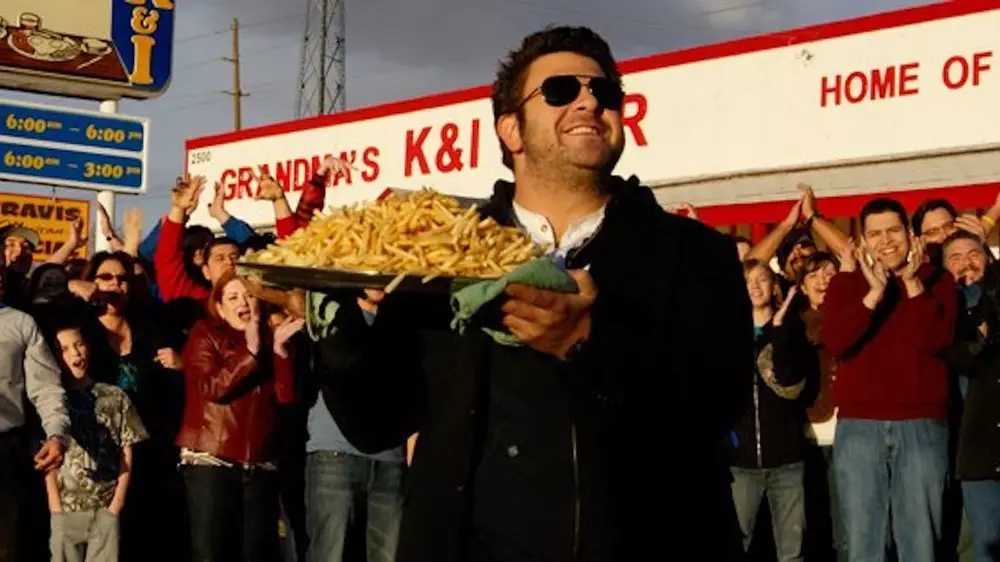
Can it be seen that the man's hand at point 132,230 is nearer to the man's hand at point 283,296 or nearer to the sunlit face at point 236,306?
the sunlit face at point 236,306

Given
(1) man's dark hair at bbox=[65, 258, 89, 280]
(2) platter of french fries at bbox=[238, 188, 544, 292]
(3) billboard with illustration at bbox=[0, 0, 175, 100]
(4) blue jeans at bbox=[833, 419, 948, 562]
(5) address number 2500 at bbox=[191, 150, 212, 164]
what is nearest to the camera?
(2) platter of french fries at bbox=[238, 188, 544, 292]

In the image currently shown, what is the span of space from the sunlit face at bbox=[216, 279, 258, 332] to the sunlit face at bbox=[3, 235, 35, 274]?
3.38 metres

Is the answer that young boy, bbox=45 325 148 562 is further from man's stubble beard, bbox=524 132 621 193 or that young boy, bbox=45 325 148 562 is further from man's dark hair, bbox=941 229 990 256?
man's stubble beard, bbox=524 132 621 193

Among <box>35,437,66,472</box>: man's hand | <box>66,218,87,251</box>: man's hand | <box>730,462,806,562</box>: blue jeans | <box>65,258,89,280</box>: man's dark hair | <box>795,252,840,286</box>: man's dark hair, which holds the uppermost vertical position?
<box>66,218,87,251</box>: man's hand

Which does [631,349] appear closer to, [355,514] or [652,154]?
[355,514]

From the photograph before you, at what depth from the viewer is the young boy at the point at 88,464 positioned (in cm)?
1094

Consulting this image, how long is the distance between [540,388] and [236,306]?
267 inches

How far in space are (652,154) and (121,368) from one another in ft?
27.5

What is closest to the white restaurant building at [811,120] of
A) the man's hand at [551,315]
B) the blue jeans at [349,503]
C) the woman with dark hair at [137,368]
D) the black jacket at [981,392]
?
the woman with dark hair at [137,368]

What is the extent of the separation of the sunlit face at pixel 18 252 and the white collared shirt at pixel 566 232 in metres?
9.81

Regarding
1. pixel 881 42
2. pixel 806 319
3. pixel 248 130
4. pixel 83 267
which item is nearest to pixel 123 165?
pixel 248 130

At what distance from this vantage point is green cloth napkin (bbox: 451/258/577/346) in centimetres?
377

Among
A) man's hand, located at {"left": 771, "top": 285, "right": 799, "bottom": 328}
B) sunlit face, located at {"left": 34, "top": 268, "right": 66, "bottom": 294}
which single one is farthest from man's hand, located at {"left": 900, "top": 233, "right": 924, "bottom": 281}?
sunlit face, located at {"left": 34, "top": 268, "right": 66, "bottom": 294}

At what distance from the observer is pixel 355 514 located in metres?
9.92
